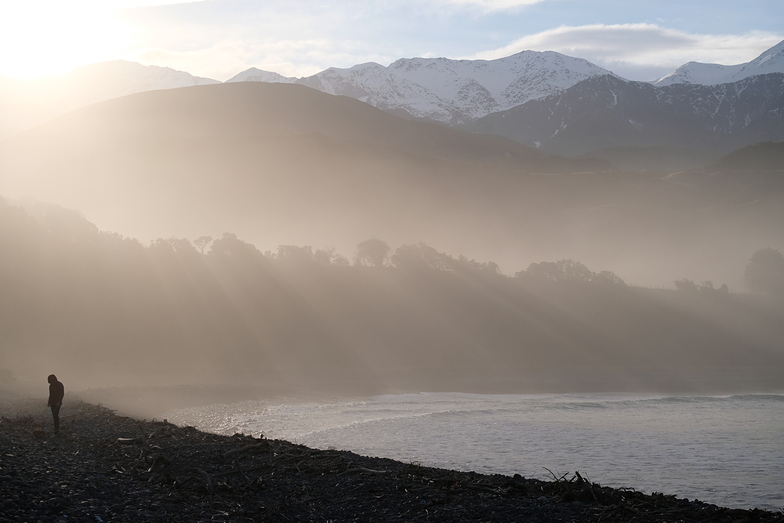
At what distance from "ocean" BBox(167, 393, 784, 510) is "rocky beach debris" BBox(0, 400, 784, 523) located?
6719mm

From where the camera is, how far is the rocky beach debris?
13.9 m

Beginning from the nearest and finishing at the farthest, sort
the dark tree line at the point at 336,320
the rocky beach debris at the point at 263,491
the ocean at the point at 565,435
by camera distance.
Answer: the rocky beach debris at the point at 263,491, the ocean at the point at 565,435, the dark tree line at the point at 336,320

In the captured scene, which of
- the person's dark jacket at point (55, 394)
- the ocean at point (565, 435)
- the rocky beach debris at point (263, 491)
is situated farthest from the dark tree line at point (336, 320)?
the rocky beach debris at point (263, 491)

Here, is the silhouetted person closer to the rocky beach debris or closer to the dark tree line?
the rocky beach debris

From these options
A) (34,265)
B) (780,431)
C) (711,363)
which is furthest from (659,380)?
(34,265)

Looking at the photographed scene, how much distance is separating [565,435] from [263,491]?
2359 cm

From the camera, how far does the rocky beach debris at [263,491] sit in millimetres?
13898

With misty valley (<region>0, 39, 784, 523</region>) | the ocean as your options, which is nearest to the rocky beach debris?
misty valley (<region>0, 39, 784, 523</region>)

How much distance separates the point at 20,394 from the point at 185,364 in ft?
122

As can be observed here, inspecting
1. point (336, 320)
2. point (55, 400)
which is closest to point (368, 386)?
point (336, 320)

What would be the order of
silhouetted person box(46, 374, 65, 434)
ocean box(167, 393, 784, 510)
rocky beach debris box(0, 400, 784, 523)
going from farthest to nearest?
ocean box(167, 393, 784, 510) → silhouetted person box(46, 374, 65, 434) → rocky beach debris box(0, 400, 784, 523)

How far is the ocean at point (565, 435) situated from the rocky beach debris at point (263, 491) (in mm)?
6719

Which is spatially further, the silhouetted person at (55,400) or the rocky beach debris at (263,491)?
the silhouetted person at (55,400)

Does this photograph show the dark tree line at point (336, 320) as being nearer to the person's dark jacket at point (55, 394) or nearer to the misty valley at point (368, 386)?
the misty valley at point (368, 386)
